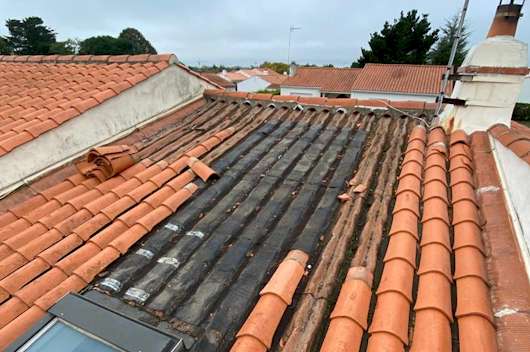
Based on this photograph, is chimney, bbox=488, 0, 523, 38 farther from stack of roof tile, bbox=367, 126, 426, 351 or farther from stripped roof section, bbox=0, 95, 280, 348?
stripped roof section, bbox=0, 95, 280, 348

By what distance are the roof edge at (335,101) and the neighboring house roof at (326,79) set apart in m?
26.6

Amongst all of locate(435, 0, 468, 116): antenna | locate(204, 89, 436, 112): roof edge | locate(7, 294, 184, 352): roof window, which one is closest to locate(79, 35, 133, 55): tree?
locate(204, 89, 436, 112): roof edge

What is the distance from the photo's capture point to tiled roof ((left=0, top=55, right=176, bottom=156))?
468 centimetres

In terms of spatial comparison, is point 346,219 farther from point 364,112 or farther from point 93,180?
point 93,180

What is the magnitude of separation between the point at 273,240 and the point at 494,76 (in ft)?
12.1

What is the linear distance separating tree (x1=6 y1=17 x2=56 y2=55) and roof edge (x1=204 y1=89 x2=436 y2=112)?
7068cm

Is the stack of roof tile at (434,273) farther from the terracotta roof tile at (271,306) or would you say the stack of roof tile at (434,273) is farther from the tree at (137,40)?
the tree at (137,40)

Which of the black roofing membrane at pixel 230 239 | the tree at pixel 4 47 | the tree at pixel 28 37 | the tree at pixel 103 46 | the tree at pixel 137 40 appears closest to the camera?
the black roofing membrane at pixel 230 239

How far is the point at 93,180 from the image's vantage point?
4426 millimetres

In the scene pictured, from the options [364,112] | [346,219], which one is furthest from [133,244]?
[364,112]

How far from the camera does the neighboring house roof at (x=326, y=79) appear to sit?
1264 inches

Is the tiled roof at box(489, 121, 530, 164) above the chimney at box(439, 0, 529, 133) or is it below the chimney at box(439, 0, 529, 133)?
below

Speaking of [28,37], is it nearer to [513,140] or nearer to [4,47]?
[4,47]

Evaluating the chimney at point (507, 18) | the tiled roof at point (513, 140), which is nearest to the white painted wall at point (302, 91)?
the chimney at point (507, 18)
